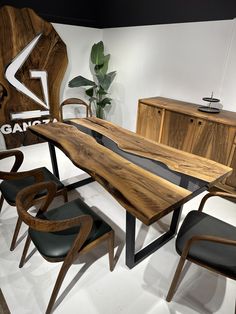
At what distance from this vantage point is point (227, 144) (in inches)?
91.0

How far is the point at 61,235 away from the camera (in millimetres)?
1327

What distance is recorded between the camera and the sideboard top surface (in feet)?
7.54

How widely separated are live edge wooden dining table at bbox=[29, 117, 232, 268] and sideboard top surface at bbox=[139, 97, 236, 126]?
2.70 feet

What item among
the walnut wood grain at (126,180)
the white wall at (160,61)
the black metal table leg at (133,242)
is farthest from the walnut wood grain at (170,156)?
the white wall at (160,61)

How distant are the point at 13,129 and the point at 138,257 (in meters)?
2.86

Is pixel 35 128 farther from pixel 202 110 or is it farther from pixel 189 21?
pixel 189 21

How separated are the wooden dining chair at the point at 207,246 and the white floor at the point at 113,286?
0.15m

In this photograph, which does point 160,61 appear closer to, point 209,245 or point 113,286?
point 209,245

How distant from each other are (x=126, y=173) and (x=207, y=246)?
2.19ft

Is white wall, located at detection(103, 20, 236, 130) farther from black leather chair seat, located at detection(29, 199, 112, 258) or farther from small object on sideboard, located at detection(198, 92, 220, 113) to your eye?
black leather chair seat, located at detection(29, 199, 112, 258)

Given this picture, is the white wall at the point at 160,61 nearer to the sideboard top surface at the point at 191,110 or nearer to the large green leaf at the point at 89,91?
the sideboard top surface at the point at 191,110

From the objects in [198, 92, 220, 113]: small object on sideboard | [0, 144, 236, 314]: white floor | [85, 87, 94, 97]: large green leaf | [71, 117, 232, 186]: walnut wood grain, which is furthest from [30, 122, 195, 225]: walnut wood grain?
[85, 87, 94, 97]: large green leaf

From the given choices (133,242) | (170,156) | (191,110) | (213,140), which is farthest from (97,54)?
(133,242)

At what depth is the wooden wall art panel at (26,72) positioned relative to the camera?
3.07 meters
